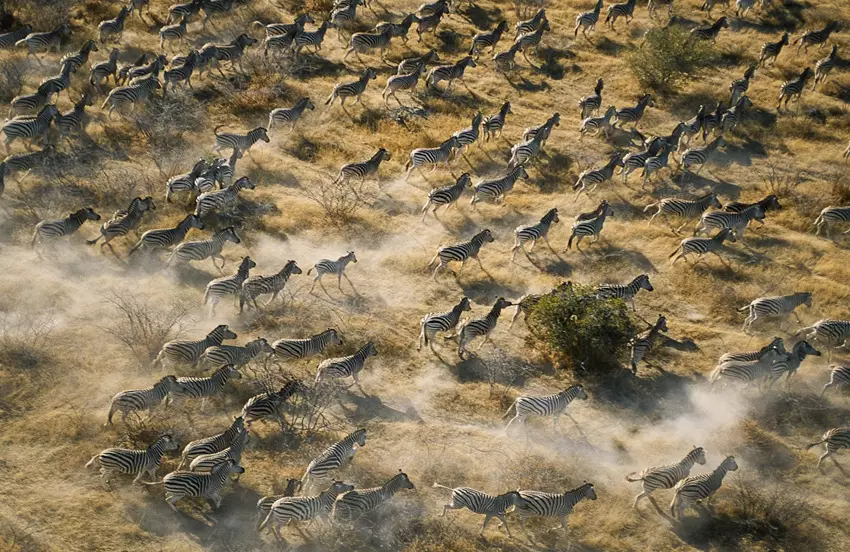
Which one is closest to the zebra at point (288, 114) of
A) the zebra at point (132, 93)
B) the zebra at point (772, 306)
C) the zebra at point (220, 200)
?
the zebra at point (220, 200)

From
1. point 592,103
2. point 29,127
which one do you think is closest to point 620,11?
point 592,103

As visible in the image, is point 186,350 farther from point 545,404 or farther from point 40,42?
point 40,42

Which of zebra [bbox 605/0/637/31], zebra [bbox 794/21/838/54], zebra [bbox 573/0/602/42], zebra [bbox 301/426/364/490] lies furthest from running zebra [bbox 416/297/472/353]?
zebra [bbox 794/21/838/54]

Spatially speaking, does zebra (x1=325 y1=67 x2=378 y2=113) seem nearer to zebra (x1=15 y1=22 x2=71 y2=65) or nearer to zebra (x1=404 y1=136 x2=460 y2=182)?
zebra (x1=404 y1=136 x2=460 y2=182)

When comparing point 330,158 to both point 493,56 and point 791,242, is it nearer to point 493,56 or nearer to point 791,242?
point 493,56

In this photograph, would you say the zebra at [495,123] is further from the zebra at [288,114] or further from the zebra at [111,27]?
the zebra at [111,27]

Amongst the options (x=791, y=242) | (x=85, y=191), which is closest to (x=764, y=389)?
(x=791, y=242)
